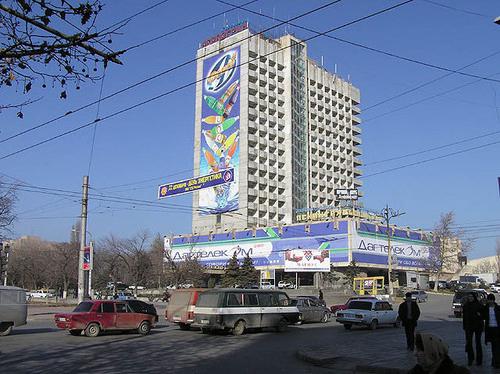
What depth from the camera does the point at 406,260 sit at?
90500 millimetres

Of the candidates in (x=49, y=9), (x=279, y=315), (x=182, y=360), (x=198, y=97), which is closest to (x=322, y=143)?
(x=198, y=97)

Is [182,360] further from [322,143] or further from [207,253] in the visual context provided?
[322,143]

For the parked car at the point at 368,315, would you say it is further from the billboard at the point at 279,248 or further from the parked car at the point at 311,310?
the billboard at the point at 279,248

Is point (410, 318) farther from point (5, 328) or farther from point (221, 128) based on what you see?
point (221, 128)

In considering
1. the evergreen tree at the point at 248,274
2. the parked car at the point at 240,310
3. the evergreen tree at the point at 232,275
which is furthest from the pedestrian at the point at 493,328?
the evergreen tree at the point at 232,275

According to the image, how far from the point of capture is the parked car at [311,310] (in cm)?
3122

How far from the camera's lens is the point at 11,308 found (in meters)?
22.3

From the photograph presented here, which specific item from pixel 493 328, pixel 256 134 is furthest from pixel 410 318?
pixel 256 134

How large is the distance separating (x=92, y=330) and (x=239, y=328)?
6234 mm

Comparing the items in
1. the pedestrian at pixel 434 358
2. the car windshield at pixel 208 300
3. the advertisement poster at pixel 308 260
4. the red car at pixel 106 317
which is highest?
the advertisement poster at pixel 308 260

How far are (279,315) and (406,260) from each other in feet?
231

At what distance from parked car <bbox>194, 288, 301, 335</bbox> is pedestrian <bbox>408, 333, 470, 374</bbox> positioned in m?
19.0

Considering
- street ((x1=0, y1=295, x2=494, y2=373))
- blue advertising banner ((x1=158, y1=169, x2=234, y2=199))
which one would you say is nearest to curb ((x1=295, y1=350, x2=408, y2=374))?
street ((x1=0, y1=295, x2=494, y2=373))

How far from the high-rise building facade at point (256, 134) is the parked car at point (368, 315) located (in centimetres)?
7793
